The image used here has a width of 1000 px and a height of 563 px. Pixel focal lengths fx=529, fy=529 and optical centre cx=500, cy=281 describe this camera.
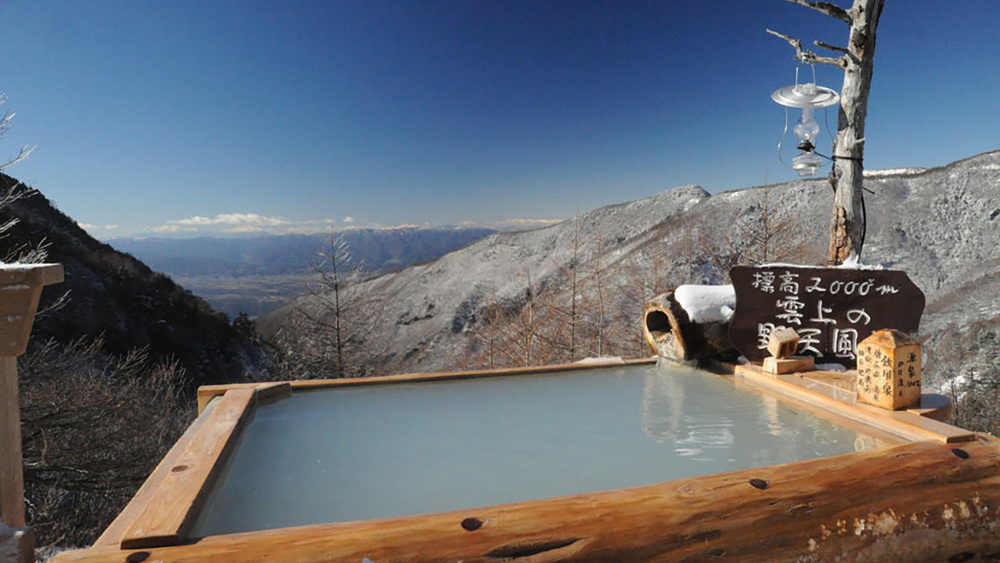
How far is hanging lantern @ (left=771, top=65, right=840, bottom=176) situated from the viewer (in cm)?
395

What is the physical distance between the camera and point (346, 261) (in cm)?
1464

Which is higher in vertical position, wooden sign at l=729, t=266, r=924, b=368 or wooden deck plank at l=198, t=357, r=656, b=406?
wooden sign at l=729, t=266, r=924, b=368

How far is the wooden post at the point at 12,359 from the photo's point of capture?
149 cm

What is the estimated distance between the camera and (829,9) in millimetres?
4660

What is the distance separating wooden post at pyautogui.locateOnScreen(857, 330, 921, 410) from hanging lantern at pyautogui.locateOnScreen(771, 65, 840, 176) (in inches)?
90.3

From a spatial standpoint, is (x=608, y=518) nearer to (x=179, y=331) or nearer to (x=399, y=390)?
(x=399, y=390)

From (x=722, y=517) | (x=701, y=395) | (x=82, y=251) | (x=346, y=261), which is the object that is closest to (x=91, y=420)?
(x=346, y=261)

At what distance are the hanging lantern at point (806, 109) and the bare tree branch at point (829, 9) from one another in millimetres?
700

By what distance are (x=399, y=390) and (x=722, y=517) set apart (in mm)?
2126

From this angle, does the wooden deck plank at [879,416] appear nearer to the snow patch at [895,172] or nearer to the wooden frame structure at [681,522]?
the wooden frame structure at [681,522]

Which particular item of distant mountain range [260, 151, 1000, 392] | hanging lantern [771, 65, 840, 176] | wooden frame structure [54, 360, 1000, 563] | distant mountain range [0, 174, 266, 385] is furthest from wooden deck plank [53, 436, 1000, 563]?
distant mountain range [0, 174, 266, 385]

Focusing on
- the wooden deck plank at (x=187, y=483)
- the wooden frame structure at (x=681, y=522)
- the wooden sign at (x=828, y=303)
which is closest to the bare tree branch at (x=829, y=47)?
the wooden sign at (x=828, y=303)

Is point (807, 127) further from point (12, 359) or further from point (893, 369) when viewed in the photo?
point (12, 359)

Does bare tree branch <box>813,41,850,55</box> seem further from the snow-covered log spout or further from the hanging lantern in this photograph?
the snow-covered log spout
